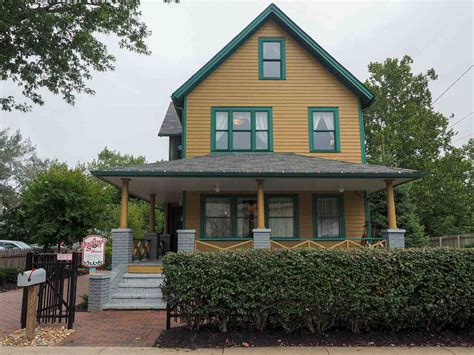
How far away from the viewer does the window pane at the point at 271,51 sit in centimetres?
1388

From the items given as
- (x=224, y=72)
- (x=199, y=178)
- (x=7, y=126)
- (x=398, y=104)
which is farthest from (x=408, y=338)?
(x=7, y=126)

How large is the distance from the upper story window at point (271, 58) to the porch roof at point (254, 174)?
301cm

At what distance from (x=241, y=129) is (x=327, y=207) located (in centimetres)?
397

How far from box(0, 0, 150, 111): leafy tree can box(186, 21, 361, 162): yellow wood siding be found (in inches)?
160

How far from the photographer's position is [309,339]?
6090mm

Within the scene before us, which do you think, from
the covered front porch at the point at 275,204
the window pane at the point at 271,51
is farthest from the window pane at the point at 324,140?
the window pane at the point at 271,51

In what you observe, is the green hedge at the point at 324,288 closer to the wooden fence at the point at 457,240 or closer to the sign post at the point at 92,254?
the sign post at the point at 92,254

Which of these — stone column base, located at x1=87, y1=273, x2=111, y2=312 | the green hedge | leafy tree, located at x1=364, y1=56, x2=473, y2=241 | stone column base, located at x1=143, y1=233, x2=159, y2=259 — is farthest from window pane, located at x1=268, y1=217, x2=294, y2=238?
leafy tree, located at x1=364, y1=56, x2=473, y2=241

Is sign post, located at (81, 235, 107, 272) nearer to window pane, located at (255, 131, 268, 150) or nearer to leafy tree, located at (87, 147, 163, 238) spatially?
window pane, located at (255, 131, 268, 150)

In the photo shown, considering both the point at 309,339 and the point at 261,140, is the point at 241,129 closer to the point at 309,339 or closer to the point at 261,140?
the point at 261,140

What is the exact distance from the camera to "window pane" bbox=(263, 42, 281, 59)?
1388cm

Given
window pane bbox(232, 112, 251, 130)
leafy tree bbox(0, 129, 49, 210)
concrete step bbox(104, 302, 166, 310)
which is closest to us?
concrete step bbox(104, 302, 166, 310)

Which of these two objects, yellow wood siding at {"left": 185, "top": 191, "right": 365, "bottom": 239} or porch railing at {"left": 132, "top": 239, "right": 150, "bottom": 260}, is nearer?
porch railing at {"left": 132, "top": 239, "right": 150, "bottom": 260}

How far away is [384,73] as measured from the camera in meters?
30.9
